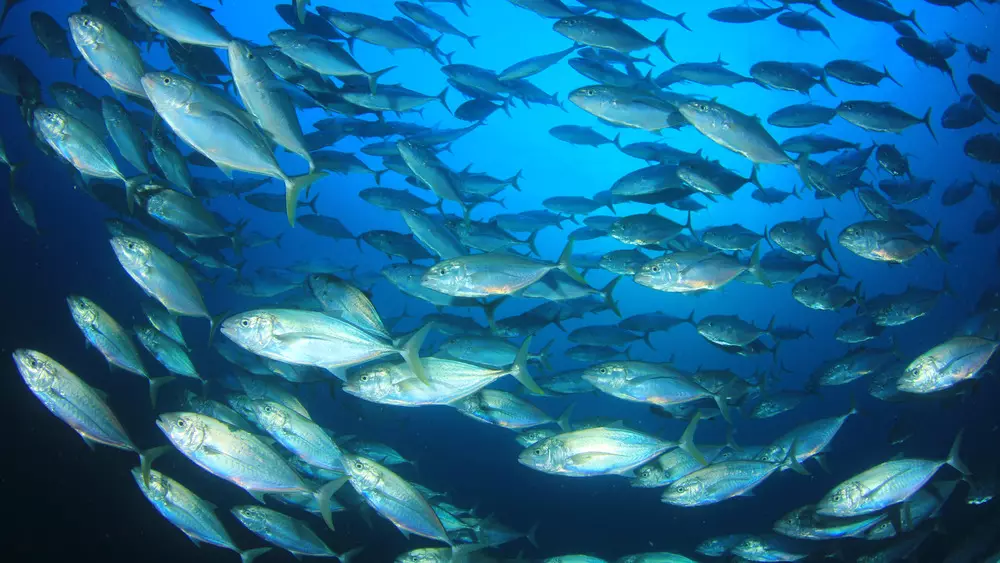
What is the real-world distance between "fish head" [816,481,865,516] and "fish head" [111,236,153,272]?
675cm

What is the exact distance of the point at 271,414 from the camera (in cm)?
388

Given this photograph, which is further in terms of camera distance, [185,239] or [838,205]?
[838,205]

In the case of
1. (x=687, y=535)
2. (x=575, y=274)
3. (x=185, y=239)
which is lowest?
(x=687, y=535)

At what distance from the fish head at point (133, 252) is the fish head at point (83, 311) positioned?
0.68 metres

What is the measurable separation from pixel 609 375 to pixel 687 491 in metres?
1.47

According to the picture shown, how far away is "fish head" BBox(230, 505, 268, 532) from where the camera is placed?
4359 mm

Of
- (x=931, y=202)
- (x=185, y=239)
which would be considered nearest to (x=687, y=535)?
(x=185, y=239)

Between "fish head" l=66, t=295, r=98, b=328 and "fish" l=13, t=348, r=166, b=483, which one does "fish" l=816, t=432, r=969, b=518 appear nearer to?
"fish" l=13, t=348, r=166, b=483

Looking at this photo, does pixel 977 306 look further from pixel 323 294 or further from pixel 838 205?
pixel 838 205

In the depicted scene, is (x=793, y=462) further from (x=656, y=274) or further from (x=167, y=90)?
(x=167, y=90)

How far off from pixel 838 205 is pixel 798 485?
22.3 meters

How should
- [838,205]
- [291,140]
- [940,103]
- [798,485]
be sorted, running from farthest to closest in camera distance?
[838,205], [940,103], [798,485], [291,140]

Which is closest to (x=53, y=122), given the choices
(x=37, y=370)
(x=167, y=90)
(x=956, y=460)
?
(x=167, y=90)

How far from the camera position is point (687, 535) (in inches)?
500
